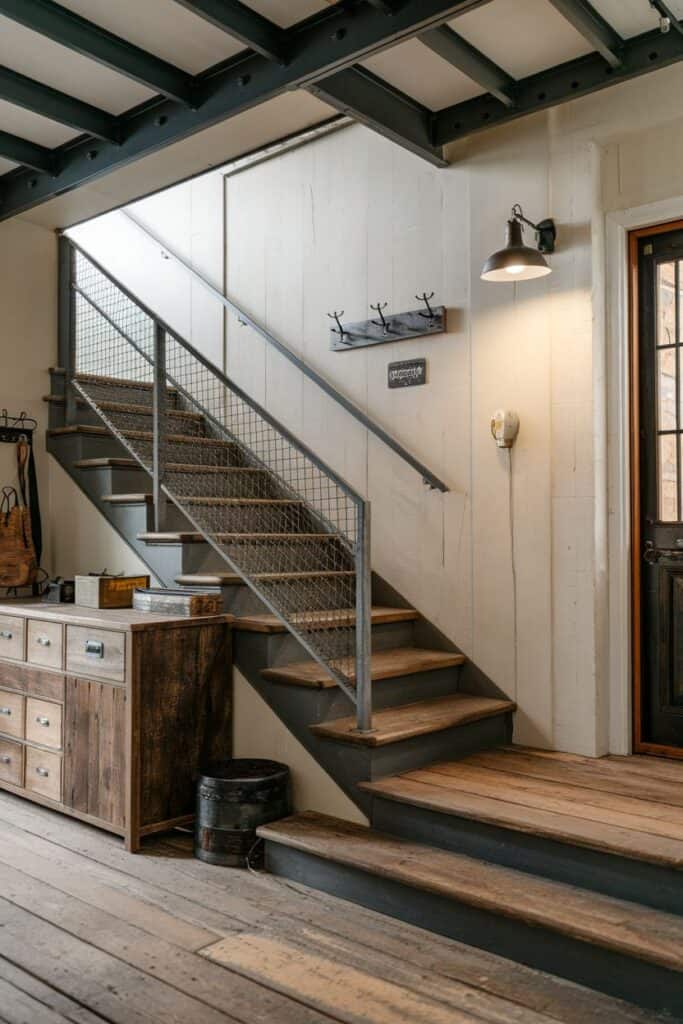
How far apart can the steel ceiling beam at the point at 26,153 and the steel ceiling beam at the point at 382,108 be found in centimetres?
178

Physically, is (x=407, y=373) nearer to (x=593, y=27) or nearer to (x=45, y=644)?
(x=593, y=27)

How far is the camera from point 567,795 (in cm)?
320

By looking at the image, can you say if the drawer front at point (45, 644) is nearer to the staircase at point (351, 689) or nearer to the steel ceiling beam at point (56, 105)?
the staircase at point (351, 689)

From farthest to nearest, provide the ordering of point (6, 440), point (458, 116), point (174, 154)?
point (6, 440)
point (174, 154)
point (458, 116)

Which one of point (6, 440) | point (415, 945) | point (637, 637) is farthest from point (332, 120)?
point (415, 945)

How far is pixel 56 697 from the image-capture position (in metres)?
3.91

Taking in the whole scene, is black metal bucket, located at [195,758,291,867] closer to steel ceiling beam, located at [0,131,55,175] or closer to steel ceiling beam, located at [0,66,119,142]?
steel ceiling beam, located at [0,66,119,142]

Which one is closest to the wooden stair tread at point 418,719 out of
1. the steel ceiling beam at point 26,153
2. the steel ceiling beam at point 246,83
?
the steel ceiling beam at point 246,83

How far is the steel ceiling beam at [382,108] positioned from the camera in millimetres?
3625

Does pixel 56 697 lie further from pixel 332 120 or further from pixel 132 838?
pixel 332 120

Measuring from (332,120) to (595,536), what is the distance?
2.48 meters

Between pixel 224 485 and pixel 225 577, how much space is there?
1.03 m

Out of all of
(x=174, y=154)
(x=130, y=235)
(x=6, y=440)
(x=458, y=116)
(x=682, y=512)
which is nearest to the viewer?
(x=682, y=512)

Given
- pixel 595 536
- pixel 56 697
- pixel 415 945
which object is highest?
pixel 595 536
